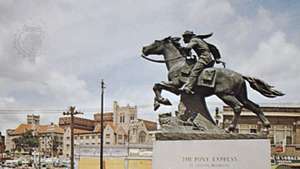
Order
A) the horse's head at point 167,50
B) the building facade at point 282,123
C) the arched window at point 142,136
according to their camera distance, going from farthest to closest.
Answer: the arched window at point 142,136 → the building facade at point 282,123 → the horse's head at point 167,50

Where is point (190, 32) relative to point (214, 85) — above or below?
above

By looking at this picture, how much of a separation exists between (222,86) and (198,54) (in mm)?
1041

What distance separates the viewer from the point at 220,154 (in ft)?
37.5

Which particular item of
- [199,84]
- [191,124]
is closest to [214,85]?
[199,84]

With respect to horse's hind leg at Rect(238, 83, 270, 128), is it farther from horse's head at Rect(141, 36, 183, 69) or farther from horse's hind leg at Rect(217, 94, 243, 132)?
horse's head at Rect(141, 36, 183, 69)

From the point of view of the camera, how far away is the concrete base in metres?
11.4

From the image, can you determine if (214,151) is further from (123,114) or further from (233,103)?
(123,114)

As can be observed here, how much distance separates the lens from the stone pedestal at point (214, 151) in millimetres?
11374

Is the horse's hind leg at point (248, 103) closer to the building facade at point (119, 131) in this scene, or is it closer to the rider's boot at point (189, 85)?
the rider's boot at point (189, 85)

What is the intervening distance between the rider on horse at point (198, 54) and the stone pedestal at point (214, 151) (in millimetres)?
1261

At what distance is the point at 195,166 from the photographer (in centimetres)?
1150

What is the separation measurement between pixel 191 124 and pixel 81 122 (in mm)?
117432

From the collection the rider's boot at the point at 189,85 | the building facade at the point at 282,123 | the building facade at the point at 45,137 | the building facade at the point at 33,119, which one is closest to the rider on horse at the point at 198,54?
the rider's boot at the point at 189,85

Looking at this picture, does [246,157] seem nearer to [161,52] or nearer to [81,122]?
[161,52]
